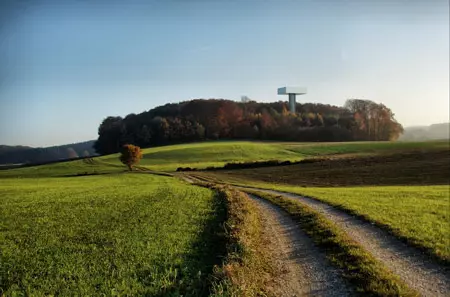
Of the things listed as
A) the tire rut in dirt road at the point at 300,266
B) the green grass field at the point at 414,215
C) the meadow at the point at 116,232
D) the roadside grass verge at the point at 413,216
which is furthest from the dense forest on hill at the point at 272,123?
the tire rut in dirt road at the point at 300,266

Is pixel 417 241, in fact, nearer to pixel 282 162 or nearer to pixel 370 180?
pixel 370 180

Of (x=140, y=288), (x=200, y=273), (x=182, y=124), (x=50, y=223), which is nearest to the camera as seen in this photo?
(x=140, y=288)

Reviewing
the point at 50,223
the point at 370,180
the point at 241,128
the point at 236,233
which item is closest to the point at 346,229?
the point at 236,233

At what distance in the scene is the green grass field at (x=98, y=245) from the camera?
912cm

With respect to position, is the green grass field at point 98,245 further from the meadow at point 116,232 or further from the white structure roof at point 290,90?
the white structure roof at point 290,90

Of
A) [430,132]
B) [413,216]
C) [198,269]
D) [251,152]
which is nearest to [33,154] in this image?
[198,269]

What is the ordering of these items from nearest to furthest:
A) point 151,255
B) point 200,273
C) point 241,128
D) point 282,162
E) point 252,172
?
point 200,273 < point 151,255 < point 252,172 < point 282,162 < point 241,128

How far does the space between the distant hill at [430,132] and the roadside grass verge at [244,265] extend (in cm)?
8100

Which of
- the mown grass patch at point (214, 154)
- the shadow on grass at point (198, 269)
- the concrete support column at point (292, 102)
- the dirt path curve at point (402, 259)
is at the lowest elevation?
the dirt path curve at point (402, 259)

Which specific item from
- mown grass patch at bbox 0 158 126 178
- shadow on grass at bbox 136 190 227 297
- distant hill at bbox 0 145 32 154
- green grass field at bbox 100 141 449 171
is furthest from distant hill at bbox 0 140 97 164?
green grass field at bbox 100 141 449 171

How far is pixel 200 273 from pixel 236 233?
14.5 ft

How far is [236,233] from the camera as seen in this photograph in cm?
1398

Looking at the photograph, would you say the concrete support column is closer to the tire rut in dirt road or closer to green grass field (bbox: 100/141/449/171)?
green grass field (bbox: 100/141/449/171)

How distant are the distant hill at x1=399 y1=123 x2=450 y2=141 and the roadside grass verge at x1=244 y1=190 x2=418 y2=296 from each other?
7885cm
